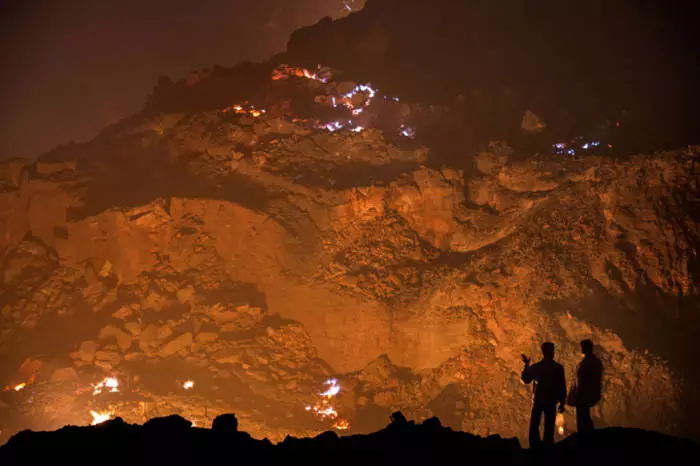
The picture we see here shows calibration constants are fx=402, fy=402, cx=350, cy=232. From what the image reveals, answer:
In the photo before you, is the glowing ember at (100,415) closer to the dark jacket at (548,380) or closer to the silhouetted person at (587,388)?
the dark jacket at (548,380)

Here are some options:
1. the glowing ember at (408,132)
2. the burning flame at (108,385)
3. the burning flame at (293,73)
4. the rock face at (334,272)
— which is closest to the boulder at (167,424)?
the rock face at (334,272)

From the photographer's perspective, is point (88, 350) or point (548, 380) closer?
point (548, 380)

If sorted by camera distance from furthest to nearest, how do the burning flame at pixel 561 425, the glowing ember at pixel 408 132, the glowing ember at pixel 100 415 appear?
1. the glowing ember at pixel 408 132
2. the glowing ember at pixel 100 415
3. the burning flame at pixel 561 425

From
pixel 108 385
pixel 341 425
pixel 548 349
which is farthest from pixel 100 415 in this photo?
pixel 548 349

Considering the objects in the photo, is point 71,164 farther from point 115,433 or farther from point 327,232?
point 115,433

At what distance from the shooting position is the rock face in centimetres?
1006

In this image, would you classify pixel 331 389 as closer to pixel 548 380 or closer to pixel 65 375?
pixel 548 380

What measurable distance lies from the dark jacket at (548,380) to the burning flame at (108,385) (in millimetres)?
13258

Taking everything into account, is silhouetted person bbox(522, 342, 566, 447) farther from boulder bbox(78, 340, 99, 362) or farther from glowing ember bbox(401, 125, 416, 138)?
boulder bbox(78, 340, 99, 362)

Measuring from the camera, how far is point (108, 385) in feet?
44.0

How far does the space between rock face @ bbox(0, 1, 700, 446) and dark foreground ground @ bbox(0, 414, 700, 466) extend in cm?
614

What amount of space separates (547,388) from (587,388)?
55 cm

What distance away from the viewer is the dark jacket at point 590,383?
17.5 ft

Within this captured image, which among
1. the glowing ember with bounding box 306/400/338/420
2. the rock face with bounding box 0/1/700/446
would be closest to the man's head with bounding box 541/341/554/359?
the rock face with bounding box 0/1/700/446
